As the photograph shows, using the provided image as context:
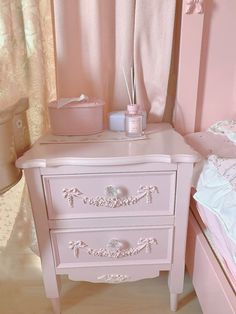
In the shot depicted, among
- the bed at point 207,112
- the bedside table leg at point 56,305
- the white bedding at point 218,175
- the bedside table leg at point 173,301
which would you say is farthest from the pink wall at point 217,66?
the bedside table leg at point 56,305

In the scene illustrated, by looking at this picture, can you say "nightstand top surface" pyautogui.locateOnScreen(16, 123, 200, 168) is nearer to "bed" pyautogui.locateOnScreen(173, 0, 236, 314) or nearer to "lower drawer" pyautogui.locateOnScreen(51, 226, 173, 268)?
"bed" pyautogui.locateOnScreen(173, 0, 236, 314)

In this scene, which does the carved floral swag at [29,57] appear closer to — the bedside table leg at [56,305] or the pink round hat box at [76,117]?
the pink round hat box at [76,117]

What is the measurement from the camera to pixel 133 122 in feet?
3.18

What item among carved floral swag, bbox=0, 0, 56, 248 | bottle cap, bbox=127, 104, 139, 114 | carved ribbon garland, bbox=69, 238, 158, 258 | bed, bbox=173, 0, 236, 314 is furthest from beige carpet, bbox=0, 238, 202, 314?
bottle cap, bbox=127, 104, 139, 114

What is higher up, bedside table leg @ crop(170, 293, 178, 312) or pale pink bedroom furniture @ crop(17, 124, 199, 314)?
pale pink bedroom furniture @ crop(17, 124, 199, 314)

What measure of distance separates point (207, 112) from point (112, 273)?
0.76 meters

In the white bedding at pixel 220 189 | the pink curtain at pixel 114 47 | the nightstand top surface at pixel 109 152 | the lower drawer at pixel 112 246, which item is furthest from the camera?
the pink curtain at pixel 114 47

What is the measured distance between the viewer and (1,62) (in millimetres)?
987

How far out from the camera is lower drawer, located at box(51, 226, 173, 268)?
3.01 ft

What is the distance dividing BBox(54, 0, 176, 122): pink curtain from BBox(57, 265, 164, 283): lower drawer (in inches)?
23.5

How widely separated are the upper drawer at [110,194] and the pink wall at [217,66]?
470 millimetres

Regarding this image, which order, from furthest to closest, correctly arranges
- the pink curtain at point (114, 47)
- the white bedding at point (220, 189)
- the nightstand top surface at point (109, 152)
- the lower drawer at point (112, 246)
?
the pink curtain at point (114, 47), the lower drawer at point (112, 246), the nightstand top surface at point (109, 152), the white bedding at point (220, 189)

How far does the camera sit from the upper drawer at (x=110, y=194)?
838 millimetres

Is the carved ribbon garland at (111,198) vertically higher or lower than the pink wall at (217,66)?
lower
